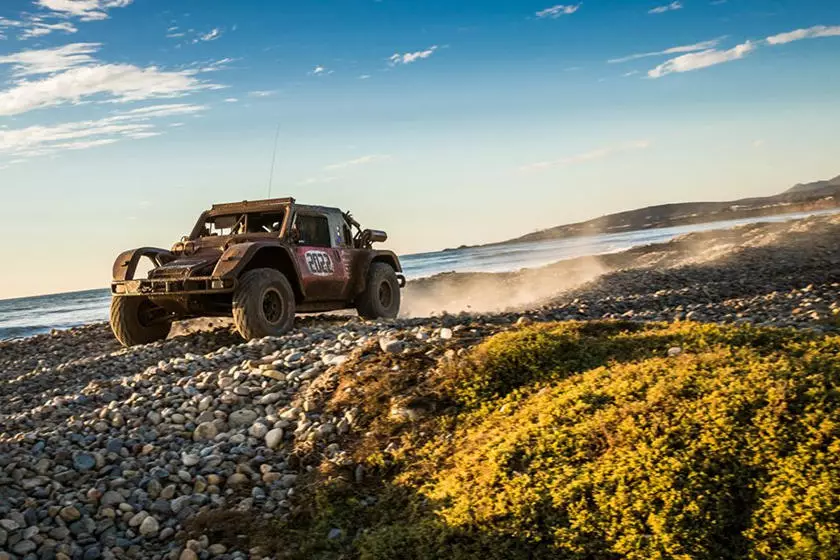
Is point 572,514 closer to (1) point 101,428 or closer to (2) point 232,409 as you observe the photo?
(2) point 232,409

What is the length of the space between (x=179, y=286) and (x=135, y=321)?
208cm

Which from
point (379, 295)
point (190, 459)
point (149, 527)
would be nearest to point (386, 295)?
point (379, 295)

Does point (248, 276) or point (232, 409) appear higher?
point (248, 276)

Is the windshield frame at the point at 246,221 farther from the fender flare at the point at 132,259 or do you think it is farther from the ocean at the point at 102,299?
the ocean at the point at 102,299

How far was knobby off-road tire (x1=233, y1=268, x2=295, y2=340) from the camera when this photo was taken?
11.4 m

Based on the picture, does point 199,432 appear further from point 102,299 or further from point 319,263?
point 102,299

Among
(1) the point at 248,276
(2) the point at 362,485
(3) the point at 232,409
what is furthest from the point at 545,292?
(2) the point at 362,485

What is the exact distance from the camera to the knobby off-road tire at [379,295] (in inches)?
576

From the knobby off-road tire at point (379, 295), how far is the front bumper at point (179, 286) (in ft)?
12.4

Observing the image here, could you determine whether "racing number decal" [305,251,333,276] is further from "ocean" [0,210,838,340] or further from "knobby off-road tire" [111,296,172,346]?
"ocean" [0,210,838,340]

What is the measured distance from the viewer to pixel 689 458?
4535mm

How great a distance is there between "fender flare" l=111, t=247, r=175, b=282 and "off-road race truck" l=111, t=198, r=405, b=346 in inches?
0.7

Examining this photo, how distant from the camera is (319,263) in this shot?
13.3 metres

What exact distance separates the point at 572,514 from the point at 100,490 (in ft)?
12.7
